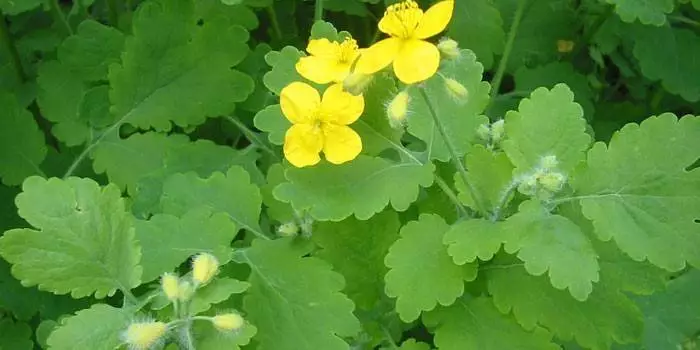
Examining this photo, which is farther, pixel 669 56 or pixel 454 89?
pixel 669 56

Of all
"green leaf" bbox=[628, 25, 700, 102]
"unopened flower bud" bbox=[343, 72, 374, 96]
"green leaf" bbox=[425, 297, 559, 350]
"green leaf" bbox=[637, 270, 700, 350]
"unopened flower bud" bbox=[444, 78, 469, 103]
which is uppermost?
"unopened flower bud" bbox=[343, 72, 374, 96]

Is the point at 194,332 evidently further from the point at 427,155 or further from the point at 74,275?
the point at 427,155

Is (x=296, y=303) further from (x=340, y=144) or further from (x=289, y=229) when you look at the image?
(x=340, y=144)

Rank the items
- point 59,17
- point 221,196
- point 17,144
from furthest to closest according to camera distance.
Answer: point 59,17, point 17,144, point 221,196

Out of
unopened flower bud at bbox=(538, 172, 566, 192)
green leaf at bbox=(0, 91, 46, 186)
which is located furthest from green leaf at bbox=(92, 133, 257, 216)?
unopened flower bud at bbox=(538, 172, 566, 192)

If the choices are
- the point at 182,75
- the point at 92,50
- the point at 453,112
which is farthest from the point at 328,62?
the point at 92,50


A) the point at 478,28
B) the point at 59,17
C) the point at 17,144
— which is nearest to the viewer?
the point at 17,144

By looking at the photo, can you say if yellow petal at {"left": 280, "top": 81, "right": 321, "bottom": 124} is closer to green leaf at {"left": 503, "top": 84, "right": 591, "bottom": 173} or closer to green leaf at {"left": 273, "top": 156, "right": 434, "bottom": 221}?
green leaf at {"left": 273, "top": 156, "right": 434, "bottom": 221}
